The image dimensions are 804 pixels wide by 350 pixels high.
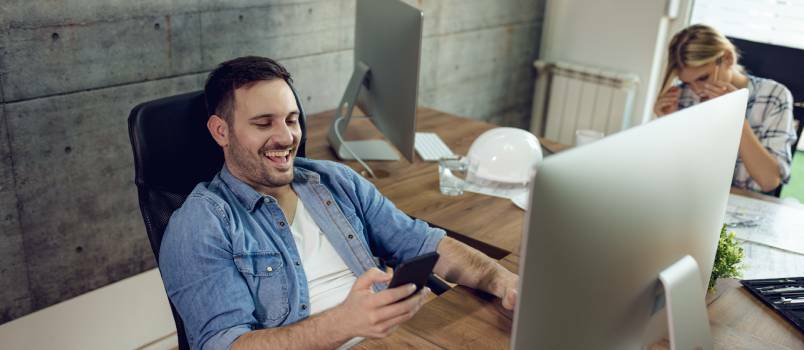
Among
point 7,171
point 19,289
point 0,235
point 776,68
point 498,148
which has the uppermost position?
point 776,68

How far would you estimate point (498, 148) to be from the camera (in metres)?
2.35

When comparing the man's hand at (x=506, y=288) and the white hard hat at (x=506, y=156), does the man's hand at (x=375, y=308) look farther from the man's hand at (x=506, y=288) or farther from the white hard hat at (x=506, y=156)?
the white hard hat at (x=506, y=156)

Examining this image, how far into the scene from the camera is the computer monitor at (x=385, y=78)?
2100mm

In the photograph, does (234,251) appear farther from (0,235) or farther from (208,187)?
(0,235)

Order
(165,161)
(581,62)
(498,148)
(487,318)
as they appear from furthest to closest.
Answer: (581,62) → (498,148) → (165,161) → (487,318)

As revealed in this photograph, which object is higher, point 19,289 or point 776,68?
point 776,68

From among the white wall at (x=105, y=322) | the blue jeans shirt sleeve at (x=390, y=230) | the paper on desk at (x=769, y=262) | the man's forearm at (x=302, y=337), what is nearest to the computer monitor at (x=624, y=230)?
the man's forearm at (x=302, y=337)

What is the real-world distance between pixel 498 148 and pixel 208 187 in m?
1.03

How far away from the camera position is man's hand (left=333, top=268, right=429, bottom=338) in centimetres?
131

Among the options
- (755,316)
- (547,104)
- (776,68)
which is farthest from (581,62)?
(755,316)

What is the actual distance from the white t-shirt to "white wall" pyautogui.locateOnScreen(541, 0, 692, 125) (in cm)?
287

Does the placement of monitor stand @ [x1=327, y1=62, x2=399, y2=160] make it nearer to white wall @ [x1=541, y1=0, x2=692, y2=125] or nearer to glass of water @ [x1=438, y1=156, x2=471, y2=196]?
glass of water @ [x1=438, y1=156, x2=471, y2=196]

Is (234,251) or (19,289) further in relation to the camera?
(19,289)

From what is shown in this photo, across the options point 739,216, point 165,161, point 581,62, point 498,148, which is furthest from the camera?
point 581,62
